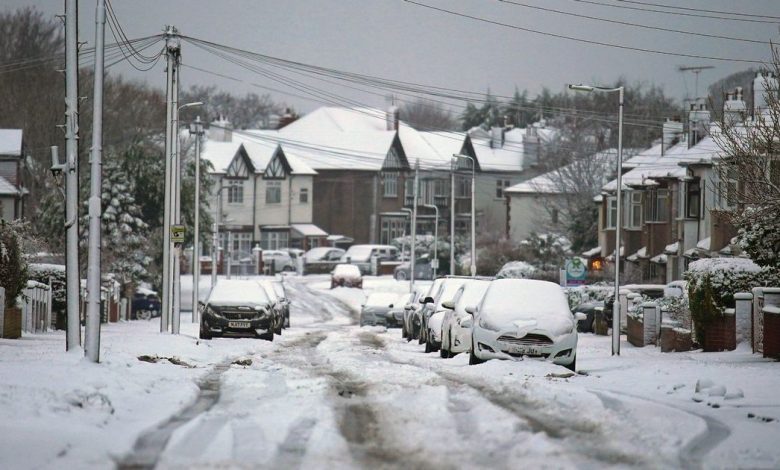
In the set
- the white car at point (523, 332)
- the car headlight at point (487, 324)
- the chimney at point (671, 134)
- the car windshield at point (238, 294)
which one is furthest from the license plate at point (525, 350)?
the chimney at point (671, 134)

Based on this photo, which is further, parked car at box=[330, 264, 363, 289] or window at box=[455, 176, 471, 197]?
window at box=[455, 176, 471, 197]

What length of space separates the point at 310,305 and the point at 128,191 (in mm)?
13219

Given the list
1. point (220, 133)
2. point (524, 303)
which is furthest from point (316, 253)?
point (524, 303)

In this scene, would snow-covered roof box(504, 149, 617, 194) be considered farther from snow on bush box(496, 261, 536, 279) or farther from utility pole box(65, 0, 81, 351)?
utility pole box(65, 0, 81, 351)

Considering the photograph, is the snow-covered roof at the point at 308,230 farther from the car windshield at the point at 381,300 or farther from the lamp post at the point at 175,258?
the lamp post at the point at 175,258

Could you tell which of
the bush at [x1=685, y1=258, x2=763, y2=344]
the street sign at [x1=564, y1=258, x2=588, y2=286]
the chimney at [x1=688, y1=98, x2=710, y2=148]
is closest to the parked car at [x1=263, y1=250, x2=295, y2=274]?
the chimney at [x1=688, y1=98, x2=710, y2=148]

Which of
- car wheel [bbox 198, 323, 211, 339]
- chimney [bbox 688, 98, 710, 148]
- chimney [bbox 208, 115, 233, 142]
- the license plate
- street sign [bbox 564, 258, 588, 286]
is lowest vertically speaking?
car wheel [bbox 198, 323, 211, 339]

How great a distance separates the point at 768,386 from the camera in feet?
56.9

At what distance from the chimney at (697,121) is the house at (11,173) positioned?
30.6m

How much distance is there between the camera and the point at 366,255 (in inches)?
3775

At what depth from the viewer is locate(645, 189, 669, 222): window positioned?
57.0 metres

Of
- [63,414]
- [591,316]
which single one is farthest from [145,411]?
[591,316]

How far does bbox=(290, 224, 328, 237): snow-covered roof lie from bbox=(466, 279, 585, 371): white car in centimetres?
8190

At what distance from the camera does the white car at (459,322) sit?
25.2 meters
